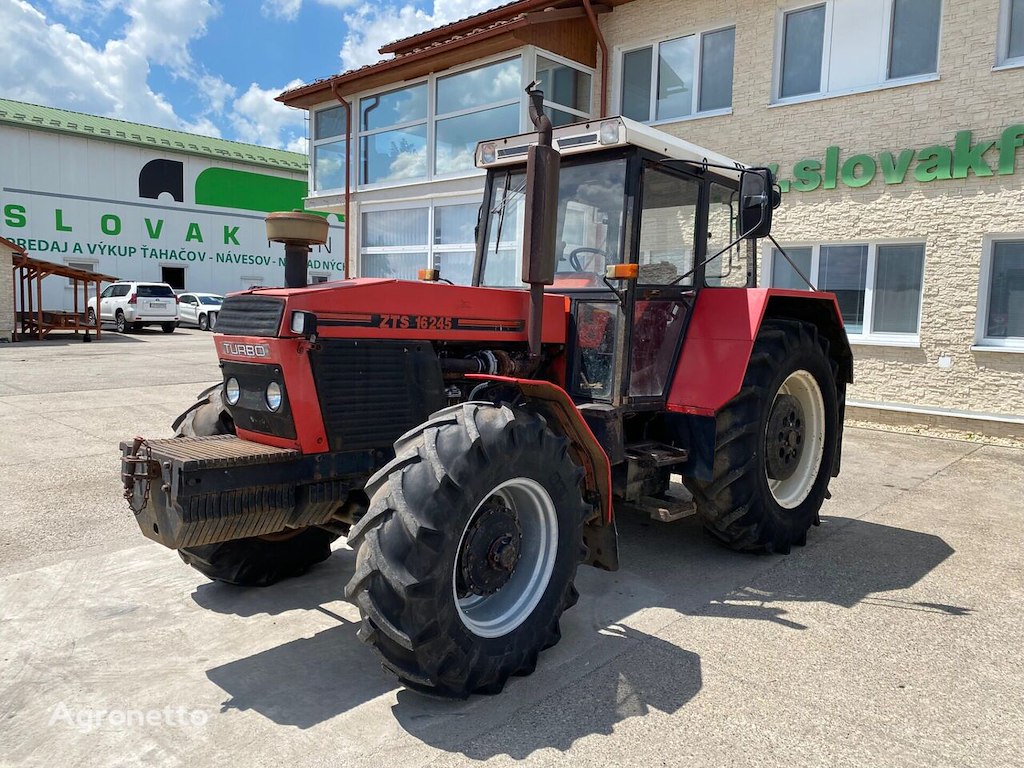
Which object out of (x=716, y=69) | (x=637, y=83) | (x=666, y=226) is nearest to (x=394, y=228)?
(x=637, y=83)

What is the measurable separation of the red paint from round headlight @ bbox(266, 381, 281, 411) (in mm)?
2188

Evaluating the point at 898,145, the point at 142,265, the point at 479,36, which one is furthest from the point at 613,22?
the point at 142,265

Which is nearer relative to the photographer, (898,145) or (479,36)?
(898,145)

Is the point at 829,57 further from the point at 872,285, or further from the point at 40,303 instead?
the point at 40,303

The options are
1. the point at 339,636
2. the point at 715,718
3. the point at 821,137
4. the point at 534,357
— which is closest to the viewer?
the point at 715,718

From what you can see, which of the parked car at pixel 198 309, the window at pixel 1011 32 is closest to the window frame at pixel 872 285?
the window at pixel 1011 32

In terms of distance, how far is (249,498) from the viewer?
3.15 meters

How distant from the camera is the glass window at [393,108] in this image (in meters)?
13.6

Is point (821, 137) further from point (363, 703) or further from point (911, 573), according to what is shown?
point (363, 703)

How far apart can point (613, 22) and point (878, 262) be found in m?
5.37

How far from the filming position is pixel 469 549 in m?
3.10

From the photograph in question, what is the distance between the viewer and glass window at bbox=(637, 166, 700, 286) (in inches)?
168

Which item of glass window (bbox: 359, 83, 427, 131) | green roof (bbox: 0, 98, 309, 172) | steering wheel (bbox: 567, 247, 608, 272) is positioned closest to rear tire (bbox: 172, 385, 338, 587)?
steering wheel (bbox: 567, 247, 608, 272)

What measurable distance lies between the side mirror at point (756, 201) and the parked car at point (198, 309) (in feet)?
82.2
